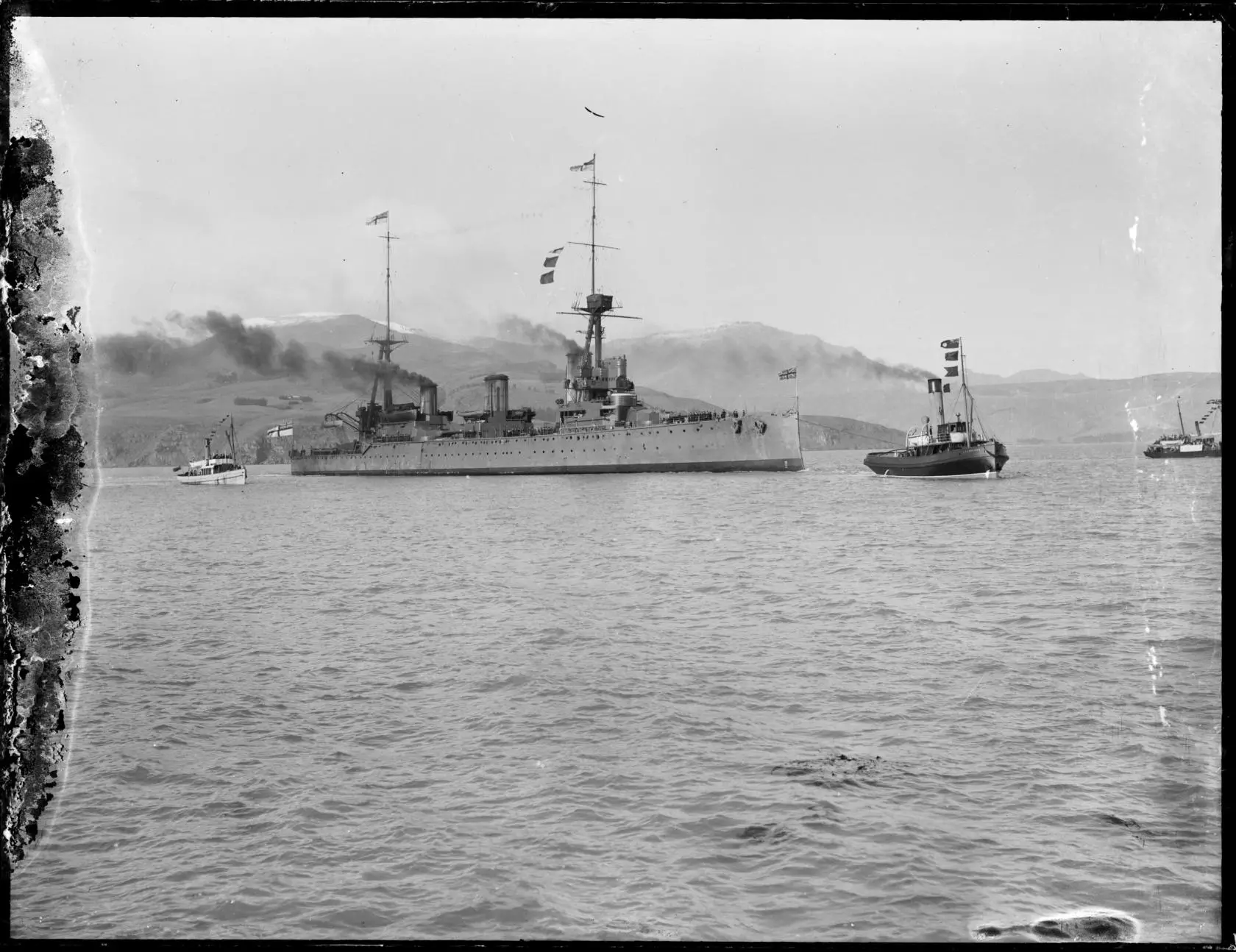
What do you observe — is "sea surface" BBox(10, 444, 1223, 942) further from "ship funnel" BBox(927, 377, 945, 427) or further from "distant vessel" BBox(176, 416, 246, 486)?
"distant vessel" BBox(176, 416, 246, 486)

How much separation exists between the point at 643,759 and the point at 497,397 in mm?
65602

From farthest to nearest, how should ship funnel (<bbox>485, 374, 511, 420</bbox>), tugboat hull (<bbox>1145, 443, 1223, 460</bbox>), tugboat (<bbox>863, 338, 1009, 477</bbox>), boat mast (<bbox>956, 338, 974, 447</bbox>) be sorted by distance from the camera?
ship funnel (<bbox>485, 374, 511, 420</bbox>)
tugboat hull (<bbox>1145, 443, 1223, 460</bbox>)
tugboat (<bbox>863, 338, 1009, 477</bbox>)
boat mast (<bbox>956, 338, 974, 447</bbox>)

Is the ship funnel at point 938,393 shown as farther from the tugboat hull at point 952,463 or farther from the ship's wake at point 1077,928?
the ship's wake at point 1077,928

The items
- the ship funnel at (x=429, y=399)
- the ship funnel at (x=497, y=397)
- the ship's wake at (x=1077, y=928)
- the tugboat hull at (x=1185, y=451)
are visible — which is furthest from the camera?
→ the ship funnel at (x=429, y=399)

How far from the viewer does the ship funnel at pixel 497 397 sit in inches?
2771

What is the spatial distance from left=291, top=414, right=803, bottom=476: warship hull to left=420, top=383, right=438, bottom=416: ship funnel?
7403 millimetres

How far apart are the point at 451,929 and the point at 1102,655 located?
8.82 m

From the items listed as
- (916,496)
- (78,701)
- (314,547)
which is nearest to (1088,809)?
(78,701)

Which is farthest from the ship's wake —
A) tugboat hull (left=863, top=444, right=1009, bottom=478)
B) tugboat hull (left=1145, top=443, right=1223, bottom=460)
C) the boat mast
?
tugboat hull (left=1145, top=443, right=1223, bottom=460)

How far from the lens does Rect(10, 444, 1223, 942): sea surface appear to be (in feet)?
16.6

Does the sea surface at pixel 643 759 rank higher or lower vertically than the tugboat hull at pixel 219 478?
lower

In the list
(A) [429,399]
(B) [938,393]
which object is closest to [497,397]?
(A) [429,399]

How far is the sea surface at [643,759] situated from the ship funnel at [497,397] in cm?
5275

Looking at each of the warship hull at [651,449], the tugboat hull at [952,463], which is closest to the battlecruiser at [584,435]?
the warship hull at [651,449]
